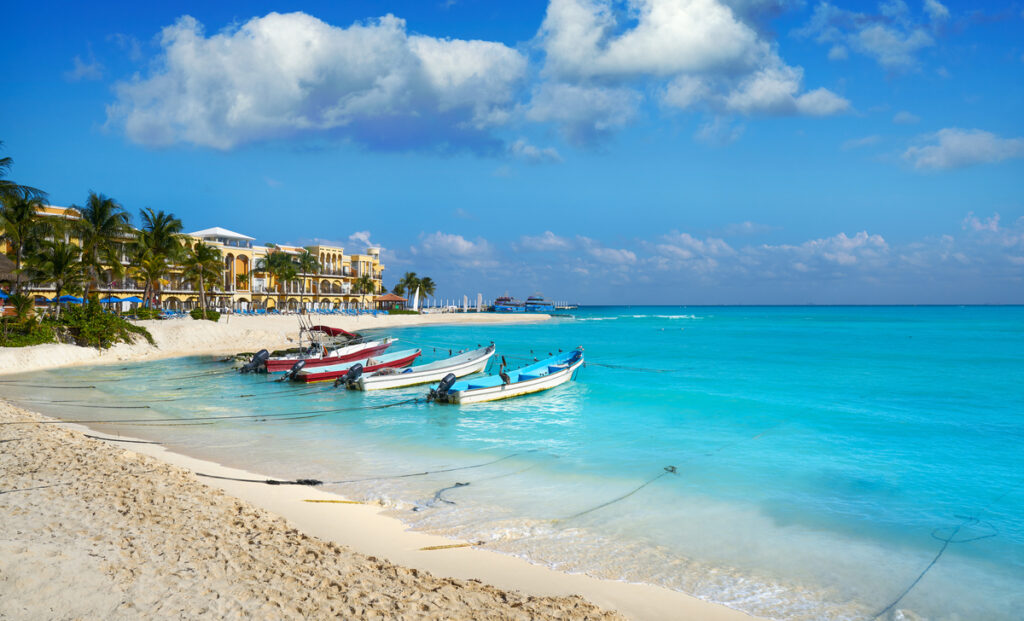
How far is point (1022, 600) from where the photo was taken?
6992mm

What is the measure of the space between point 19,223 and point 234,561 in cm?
3123

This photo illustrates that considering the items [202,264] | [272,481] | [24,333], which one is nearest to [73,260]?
[24,333]

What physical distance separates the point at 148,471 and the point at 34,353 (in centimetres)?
2247

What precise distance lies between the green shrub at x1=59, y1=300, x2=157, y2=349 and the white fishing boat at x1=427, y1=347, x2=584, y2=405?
67.5 ft

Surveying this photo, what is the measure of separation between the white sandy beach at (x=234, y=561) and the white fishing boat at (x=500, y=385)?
32.2 ft

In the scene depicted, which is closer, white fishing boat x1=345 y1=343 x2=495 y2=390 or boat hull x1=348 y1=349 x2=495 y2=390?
boat hull x1=348 y1=349 x2=495 y2=390

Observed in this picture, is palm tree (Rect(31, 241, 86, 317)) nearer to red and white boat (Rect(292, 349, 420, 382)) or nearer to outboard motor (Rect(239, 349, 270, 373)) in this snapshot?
outboard motor (Rect(239, 349, 270, 373))

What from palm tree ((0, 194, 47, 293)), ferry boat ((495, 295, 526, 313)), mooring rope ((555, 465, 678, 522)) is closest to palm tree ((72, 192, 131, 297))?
palm tree ((0, 194, 47, 293))

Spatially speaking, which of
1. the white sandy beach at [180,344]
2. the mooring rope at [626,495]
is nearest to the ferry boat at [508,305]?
the white sandy beach at [180,344]

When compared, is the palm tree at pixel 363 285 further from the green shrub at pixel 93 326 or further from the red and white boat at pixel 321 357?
the red and white boat at pixel 321 357

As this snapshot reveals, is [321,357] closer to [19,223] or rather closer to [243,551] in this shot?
[19,223]

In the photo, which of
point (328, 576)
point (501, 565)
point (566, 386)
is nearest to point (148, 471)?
point (328, 576)

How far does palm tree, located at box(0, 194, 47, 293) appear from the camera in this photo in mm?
27734

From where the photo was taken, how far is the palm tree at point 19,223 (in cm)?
2773
